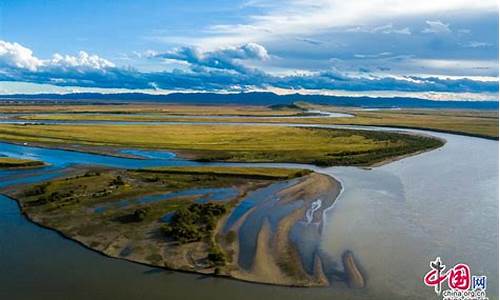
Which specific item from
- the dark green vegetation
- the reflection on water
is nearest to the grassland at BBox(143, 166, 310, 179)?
the reflection on water

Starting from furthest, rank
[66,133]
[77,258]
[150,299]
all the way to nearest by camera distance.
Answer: [66,133] → [77,258] → [150,299]

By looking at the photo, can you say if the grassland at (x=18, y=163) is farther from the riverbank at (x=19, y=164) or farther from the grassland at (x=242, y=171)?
the grassland at (x=242, y=171)

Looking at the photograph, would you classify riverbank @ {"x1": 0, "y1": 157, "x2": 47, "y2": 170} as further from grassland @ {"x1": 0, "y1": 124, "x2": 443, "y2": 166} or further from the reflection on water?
the reflection on water

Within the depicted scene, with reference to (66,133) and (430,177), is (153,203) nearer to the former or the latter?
(430,177)

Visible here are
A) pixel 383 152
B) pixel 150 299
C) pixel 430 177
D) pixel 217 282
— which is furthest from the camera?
pixel 383 152

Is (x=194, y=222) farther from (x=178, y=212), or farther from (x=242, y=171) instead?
(x=242, y=171)

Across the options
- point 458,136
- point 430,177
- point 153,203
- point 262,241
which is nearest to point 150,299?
point 262,241

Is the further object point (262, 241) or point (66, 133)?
point (66, 133)
